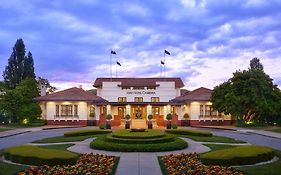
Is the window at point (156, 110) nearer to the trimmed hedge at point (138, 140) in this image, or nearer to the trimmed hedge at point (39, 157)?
the trimmed hedge at point (138, 140)

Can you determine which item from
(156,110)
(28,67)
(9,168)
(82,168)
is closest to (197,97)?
(156,110)

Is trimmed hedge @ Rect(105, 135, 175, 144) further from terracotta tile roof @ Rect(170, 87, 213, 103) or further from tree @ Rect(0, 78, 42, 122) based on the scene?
tree @ Rect(0, 78, 42, 122)

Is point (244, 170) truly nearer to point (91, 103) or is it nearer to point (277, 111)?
point (277, 111)

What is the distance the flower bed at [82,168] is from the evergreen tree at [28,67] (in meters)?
50.3

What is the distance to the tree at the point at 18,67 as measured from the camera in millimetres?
62144

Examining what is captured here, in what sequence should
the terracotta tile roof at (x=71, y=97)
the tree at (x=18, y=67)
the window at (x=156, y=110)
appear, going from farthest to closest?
the tree at (x=18, y=67) → the window at (x=156, y=110) → the terracotta tile roof at (x=71, y=97)

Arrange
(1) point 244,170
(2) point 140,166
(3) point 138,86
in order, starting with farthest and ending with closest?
(3) point 138,86
(2) point 140,166
(1) point 244,170

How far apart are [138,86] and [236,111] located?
18.9 m

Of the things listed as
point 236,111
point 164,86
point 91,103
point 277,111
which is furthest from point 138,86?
point 277,111

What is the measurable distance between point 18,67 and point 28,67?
1703 mm

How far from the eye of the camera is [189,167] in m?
14.3

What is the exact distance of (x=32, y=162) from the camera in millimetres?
14930

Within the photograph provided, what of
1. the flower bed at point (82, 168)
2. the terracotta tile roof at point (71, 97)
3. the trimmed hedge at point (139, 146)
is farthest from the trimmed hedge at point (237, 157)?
the terracotta tile roof at point (71, 97)

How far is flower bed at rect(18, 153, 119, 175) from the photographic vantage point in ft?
42.8
